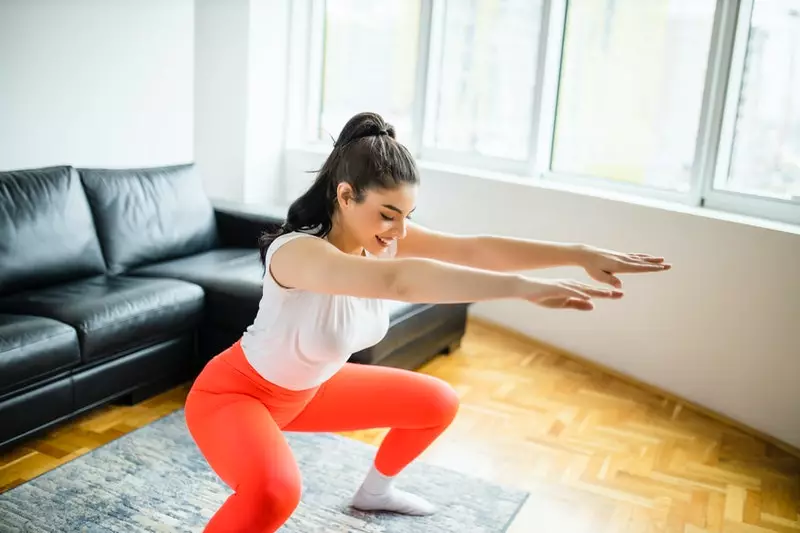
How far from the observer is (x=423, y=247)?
2.13 metres

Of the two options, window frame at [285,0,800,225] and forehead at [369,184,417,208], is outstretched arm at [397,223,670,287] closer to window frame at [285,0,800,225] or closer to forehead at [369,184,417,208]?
forehead at [369,184,417,208]

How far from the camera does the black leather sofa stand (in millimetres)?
2625

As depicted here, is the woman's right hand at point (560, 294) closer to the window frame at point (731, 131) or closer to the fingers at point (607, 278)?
the fingers at point (607, 278)

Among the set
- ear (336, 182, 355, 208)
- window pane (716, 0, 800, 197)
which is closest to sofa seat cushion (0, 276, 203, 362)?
ear (336, 182, 355, 208)

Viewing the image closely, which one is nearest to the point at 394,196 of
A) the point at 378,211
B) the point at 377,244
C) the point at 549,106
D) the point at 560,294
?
the point at 378,211

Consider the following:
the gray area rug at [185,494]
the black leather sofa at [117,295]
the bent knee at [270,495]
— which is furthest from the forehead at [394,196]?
the black leather sofa at [117,295]

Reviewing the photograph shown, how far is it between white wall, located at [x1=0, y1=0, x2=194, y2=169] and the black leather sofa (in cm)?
35

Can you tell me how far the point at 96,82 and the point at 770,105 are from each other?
2980 millimetres

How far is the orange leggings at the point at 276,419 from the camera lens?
1731 mm

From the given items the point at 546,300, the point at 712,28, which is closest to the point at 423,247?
the point at 546,300

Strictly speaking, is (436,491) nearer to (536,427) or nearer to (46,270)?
(536,427)

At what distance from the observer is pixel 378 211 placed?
5.92 ft

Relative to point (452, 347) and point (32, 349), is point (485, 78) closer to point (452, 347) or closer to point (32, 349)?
point (452, 347)

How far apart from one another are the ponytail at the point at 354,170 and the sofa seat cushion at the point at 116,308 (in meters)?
1.10
